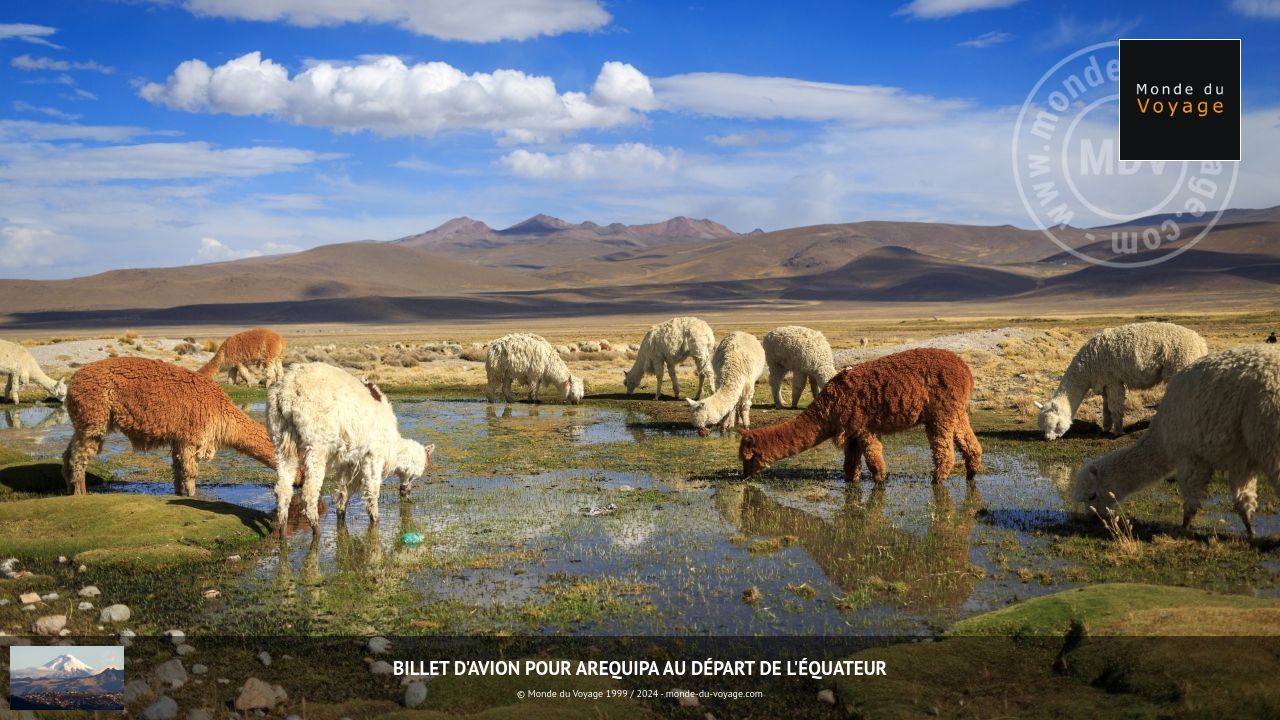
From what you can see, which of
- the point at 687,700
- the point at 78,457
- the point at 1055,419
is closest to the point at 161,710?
the point at 687,700

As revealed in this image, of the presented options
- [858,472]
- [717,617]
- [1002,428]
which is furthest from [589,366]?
[717,617]

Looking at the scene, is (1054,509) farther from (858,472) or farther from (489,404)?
(489,404)

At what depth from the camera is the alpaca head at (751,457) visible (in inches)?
587

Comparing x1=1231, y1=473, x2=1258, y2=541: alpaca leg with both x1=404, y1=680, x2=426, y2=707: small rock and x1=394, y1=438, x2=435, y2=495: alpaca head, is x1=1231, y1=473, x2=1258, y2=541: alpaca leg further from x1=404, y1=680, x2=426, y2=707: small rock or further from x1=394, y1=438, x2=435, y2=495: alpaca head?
x1=394, y1=438, x2=435, y2=495: alpaca head

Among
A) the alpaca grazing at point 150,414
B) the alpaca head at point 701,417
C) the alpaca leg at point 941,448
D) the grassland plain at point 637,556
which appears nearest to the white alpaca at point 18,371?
the grassland plain at point 637,556

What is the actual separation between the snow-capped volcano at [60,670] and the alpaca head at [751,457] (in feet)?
33.3

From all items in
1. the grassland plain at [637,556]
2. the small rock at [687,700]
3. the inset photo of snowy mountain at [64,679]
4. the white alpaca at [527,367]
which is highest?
the white alpaca at [527,367]

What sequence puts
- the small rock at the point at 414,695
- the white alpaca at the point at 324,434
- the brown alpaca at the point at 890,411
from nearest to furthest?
1. the small rock at the point at 414,695
2. the white alpaca at the point at 324,434
3. the brown alpaca at the point at 890,411

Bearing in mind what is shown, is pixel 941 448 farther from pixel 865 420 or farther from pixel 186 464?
pixel 186 464

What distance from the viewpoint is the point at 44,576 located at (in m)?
9.67

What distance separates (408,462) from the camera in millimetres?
13234

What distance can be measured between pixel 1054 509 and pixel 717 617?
6.56 m

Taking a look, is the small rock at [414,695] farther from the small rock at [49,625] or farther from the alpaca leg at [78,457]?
the alpaca leg at [78,457]

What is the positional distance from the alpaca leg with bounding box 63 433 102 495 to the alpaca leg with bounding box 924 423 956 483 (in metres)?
12.3
